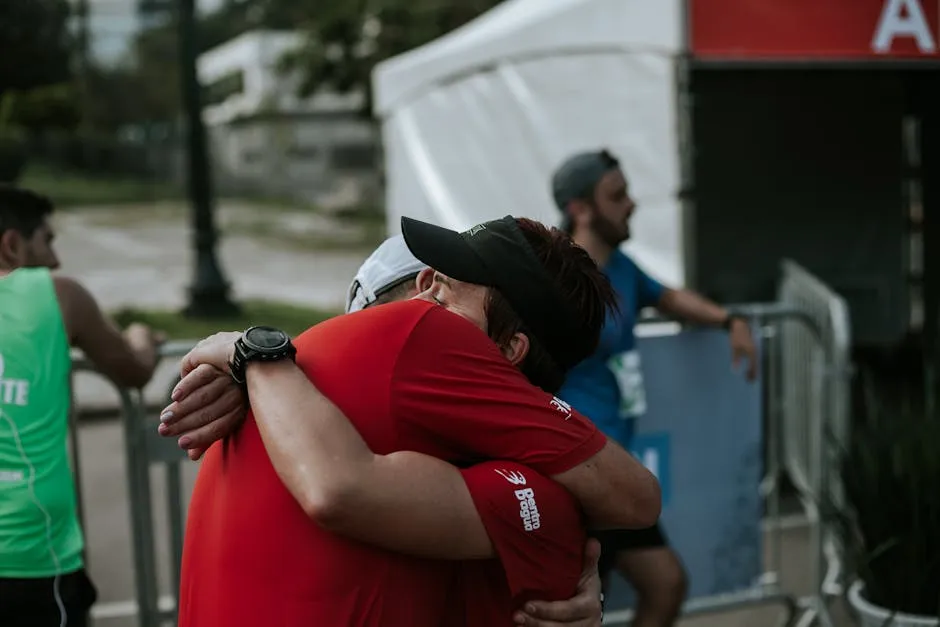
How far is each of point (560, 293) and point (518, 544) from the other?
1.23 ft

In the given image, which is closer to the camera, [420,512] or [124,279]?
[420,512]

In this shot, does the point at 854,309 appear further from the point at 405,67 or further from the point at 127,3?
the point at 127,3

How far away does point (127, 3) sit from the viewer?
36.8m

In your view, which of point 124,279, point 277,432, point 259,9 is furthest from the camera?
point 259,9

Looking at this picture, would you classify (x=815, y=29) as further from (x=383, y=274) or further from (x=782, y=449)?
(x=383, y=274)

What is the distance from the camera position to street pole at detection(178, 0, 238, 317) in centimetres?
1401

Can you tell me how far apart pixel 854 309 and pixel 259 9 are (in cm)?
4200

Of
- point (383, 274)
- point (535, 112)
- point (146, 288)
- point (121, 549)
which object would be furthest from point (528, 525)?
point (146, 288)

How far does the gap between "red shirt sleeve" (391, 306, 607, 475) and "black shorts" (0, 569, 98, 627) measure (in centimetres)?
159

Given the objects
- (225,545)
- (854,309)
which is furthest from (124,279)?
(225,545)

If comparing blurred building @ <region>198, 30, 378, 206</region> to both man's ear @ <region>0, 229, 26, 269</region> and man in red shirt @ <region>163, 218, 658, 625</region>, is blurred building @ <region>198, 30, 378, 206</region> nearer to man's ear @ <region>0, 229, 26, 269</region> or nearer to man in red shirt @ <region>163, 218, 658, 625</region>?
man's ear @ <region>0, 229, 26, 269</region>

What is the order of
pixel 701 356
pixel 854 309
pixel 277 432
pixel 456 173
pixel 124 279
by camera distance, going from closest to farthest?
1. pixel 277 432
2. pixel 701 356
3. pixel 854 309
4. pixel 456 173
5. pixel 124 279

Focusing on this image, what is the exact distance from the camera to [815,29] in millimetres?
5449

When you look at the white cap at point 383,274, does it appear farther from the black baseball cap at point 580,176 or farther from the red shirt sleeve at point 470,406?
the black baseball cap at point 580,176
